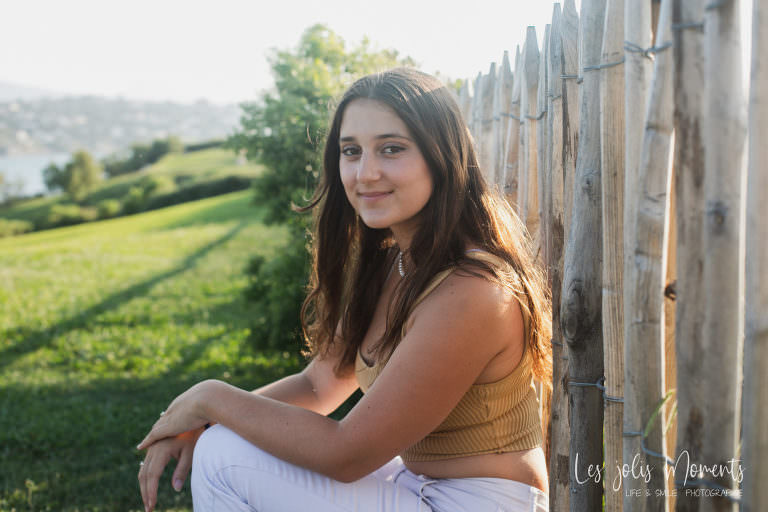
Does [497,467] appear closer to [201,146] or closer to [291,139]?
[291,139]

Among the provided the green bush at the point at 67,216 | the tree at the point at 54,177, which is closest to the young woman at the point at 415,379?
the green bush at the point at 67,216

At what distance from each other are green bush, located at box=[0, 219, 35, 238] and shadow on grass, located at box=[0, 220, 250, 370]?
22505 millimetres

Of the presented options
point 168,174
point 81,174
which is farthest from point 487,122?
point 81,174

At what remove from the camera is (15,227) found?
31.1 m

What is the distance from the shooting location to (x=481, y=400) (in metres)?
1.90

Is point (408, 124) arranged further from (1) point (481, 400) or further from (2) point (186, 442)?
(2) point (186, 442)

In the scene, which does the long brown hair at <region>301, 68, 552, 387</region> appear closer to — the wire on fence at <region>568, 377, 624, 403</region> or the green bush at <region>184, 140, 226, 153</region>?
the wire on fence at <region>568, 377, 624, 403</region>

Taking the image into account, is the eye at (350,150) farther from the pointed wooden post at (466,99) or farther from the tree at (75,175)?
the tree at (75,175)

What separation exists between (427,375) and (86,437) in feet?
12.3

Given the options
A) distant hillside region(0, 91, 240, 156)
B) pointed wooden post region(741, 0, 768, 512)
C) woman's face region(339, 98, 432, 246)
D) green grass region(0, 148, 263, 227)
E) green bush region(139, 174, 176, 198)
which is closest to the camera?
pointed wooden post region(741, 0, 768, 512)

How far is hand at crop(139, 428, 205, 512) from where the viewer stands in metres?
2.12

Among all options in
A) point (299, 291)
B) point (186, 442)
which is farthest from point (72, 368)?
point (186, 442)

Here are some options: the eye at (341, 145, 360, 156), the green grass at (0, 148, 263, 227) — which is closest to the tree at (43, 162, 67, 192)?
the green grass at (0, 148, 263, 227)

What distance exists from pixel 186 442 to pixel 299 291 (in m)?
2.90
